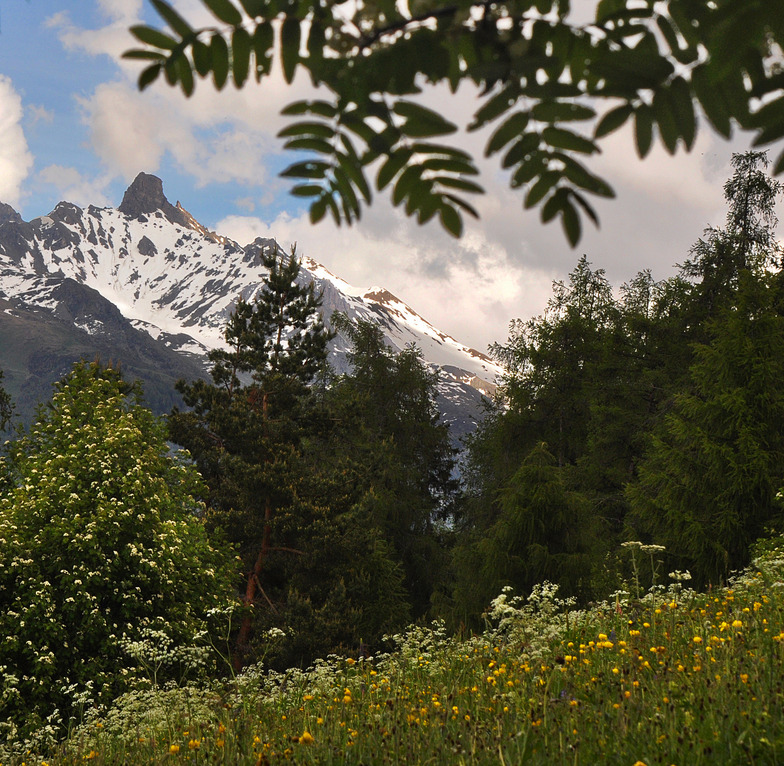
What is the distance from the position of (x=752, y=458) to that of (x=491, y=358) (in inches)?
→ 610

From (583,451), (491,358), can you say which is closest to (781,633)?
(583,451)

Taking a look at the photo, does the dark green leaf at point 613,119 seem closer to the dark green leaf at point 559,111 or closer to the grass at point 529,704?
the dark green leaf at point 559,111

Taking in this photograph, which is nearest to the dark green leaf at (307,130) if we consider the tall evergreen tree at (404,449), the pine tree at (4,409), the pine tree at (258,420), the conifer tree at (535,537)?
the conifer tree at (535,537)

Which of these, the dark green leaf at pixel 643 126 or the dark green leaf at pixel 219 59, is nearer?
the dark green leaf at pixel 643 126

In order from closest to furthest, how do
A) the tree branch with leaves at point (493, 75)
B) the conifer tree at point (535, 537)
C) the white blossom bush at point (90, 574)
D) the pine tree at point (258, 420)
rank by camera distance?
the tree branch with leaves at point (493, 75) → the white blossom bush at point (90, 574) → the conifer tree at point (535, 537) → the pine tree at point (258, 420)

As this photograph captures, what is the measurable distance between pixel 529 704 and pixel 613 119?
10.6 feet

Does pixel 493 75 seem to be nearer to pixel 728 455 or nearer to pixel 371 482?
pixel 728 455

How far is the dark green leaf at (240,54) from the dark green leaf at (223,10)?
0.02m

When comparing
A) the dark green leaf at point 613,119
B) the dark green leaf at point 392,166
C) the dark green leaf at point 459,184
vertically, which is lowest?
the dark green leaf at point 459,184

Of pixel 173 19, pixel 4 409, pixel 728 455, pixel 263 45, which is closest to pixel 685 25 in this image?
pixel 263 45

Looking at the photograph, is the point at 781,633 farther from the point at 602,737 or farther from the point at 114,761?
the point at 114,761

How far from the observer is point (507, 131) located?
100 cm

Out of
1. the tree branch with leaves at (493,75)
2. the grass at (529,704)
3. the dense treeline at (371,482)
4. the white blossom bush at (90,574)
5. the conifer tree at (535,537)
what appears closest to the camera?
the tree branch with leaves at (493,75)

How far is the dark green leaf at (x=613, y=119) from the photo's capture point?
37.9 inches
